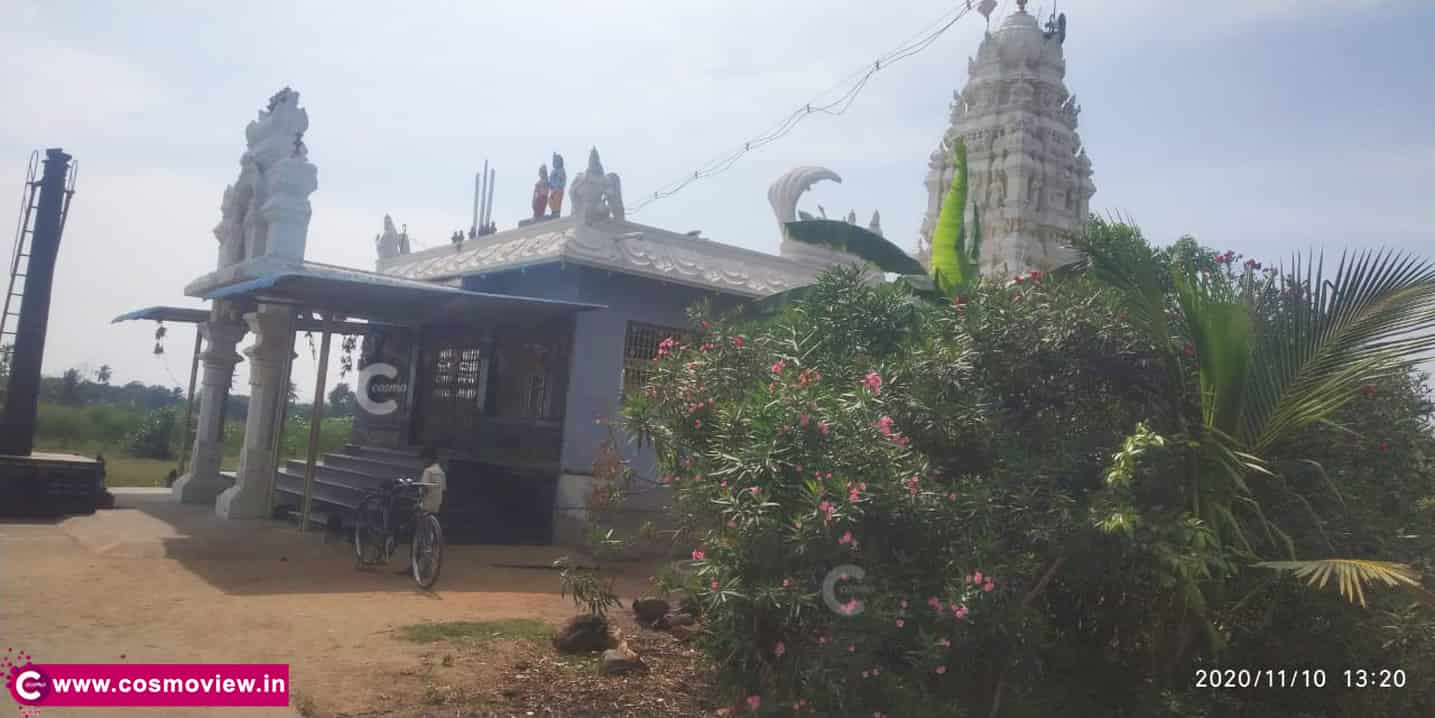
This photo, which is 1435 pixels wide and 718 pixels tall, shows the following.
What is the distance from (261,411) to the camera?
12.0 m

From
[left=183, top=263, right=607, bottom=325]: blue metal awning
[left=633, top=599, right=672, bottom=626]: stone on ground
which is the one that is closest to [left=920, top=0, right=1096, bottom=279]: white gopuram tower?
[left=183, top=263, right=607, bottom=325]: blue metal awning

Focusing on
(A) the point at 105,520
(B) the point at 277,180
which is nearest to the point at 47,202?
(B) the point at 277,180

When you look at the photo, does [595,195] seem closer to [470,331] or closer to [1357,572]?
[470,331]

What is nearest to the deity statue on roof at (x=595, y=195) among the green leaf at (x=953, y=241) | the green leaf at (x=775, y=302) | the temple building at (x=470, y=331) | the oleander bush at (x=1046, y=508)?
the temple building at (x=470, y=331)

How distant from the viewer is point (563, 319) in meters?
11.6

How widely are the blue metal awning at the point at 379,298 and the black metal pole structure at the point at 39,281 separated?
2.62 m

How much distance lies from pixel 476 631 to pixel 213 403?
29.3ft

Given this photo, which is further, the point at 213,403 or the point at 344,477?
the point at 213,403

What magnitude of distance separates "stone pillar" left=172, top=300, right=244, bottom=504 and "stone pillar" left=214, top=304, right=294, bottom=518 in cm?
184

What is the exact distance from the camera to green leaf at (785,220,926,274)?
8023 millimetres

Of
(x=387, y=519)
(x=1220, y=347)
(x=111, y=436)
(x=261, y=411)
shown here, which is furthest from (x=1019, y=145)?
(x=111, y=436)

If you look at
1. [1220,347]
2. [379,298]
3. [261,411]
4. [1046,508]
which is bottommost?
[1046,508]

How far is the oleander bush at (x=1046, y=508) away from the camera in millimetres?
4141

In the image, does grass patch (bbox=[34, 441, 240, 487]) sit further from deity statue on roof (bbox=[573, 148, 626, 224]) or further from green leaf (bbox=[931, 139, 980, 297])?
green leaf (bbox=[931, 139, 980, 297])
